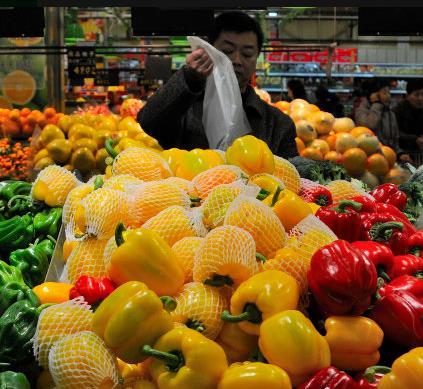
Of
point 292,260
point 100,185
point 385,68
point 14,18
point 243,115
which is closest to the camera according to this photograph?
point 292,260

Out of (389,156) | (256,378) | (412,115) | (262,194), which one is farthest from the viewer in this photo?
(412,115)

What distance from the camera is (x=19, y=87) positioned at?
805 cm

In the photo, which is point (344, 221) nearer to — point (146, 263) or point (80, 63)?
point (146, 263)

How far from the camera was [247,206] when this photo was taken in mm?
1803

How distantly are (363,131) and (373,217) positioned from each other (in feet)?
13.1

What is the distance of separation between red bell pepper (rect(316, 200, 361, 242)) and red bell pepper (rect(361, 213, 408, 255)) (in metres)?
0.04

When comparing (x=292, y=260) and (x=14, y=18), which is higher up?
(x=14, y=18)

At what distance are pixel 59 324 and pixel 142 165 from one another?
857mm

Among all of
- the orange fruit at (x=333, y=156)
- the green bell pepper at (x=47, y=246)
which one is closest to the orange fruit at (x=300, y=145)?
the orange fruit at (x=333, y=156)

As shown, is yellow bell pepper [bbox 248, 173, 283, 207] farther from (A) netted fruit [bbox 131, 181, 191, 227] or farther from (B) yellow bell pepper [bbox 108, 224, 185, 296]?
(B) yellow bell pepper [bbox 108, 224, 185, 296]

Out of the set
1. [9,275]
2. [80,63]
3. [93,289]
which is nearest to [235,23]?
[9,275]

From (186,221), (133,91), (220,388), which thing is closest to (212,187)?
(186,221)

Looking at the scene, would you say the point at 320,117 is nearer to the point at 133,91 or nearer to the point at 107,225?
the point at 107,225

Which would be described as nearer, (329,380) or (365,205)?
(329,380)
